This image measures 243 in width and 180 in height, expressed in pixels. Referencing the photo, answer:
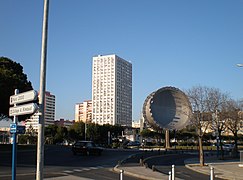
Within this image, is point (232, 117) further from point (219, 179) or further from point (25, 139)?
point (25, 139)

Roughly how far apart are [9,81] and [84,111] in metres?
134

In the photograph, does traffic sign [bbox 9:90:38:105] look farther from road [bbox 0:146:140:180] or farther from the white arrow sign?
road [bbox 0:146:140:180]

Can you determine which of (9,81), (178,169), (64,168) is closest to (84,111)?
(9,81)

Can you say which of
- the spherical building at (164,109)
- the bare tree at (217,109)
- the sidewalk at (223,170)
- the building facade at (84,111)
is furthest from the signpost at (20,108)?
the building facade at (84,111)

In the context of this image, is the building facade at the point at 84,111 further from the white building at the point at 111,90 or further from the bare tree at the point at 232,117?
the bare tree at the point at 232,117

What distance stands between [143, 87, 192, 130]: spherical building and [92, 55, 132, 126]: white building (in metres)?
73.2

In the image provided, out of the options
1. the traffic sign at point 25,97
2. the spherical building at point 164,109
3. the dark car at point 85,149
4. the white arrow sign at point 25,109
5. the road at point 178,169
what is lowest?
the road at point 178,169

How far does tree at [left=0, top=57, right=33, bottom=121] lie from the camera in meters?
50.3

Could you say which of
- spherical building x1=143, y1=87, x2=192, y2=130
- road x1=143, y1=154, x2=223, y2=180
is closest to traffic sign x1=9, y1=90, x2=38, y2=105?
road x1=143, y1=154, x2=223, y2=180

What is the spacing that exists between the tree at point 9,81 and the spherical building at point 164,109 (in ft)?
137

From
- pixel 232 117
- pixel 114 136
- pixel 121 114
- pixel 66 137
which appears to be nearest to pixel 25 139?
pixel 66 137

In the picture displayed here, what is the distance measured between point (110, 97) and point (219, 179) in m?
150

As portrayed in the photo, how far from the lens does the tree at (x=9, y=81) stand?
50281 mm

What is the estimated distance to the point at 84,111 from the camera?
185 metres
